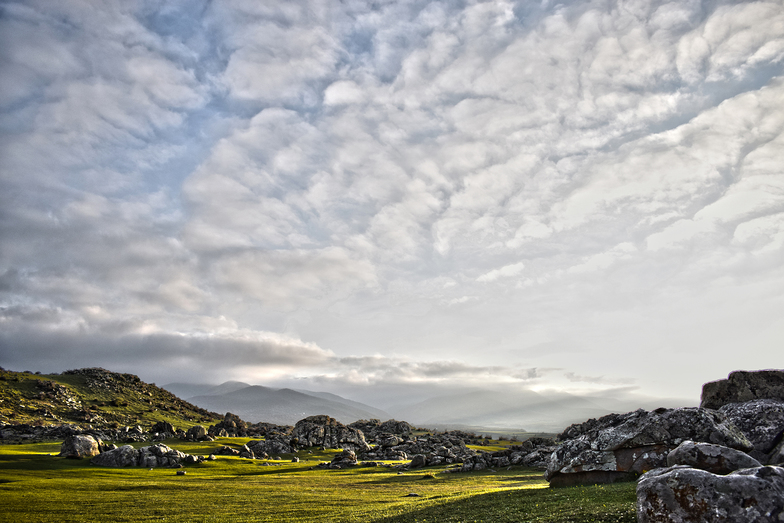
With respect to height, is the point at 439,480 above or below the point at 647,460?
below

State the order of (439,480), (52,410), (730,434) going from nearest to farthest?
(730,434), (439,480), (52,410)

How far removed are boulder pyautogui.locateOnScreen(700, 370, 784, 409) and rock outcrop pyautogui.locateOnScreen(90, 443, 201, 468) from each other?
9868 cm

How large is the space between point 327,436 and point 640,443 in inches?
5286

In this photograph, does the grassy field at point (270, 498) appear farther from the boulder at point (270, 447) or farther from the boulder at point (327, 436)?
the boulder at point (327, 436)

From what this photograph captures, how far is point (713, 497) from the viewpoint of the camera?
48.4 ft

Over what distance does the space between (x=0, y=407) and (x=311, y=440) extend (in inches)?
5768

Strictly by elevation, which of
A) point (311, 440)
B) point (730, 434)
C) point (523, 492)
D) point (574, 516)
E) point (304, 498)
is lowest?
point (311, 440)

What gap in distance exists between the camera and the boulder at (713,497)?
554 inches

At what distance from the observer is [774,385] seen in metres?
40.1

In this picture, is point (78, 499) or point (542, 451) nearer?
point (78, 499)

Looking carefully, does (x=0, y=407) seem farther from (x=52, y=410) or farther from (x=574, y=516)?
(x=574, y=516)

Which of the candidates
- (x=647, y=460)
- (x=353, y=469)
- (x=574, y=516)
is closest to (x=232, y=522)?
(x=574, y=516)

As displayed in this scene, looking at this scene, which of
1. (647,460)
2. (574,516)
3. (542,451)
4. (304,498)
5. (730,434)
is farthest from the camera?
(542,451)

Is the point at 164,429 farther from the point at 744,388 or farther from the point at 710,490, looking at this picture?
the point at 710,490
